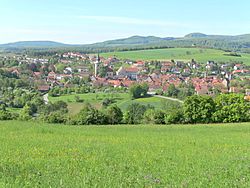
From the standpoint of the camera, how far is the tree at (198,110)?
50.0 m

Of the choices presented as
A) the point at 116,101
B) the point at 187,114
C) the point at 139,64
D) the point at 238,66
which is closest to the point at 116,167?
the point at 187,114

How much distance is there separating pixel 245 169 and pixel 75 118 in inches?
1351

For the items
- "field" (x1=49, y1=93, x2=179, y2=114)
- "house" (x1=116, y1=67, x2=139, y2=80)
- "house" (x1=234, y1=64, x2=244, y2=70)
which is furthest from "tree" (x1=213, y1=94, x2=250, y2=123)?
"house" (x1=234, y1=64, x2=244, y2=70)

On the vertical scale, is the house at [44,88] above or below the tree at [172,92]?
below

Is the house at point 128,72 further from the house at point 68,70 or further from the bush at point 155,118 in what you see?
the bush at point 155,118

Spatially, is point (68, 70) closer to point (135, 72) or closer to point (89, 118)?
point (135, 72)

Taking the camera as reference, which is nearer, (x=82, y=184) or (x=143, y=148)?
(x=82, y=184)

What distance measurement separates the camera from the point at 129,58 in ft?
633

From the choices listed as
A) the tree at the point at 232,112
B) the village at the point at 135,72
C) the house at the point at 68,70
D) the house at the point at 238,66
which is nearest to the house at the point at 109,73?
the village at the point at 135,72

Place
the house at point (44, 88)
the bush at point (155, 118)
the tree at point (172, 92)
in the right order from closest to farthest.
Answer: the bush at point (155, 118), the tree at point (172, 92), the house at point (44, 88)

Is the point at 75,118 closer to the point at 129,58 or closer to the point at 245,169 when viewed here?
the point at 245,169

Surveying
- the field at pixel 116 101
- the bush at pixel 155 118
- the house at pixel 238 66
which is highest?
the bush at pixel 155 118

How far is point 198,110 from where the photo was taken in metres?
50.2

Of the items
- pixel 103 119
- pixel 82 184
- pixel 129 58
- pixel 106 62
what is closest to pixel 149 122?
pixel 103 119
